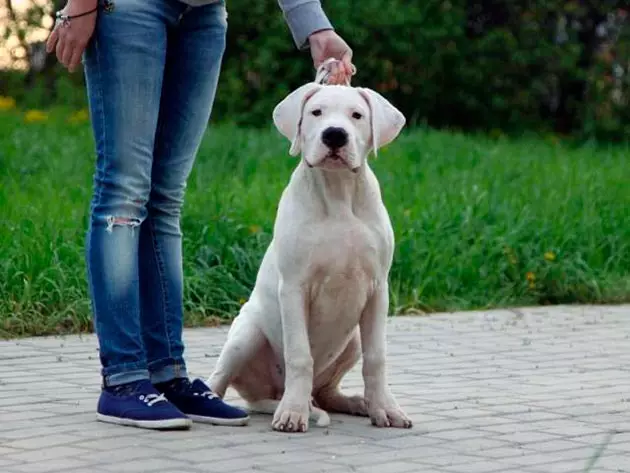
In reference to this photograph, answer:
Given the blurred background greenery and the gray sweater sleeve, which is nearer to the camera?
the gray sweater sleeve

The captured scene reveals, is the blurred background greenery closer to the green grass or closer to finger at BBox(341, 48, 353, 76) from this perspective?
the green grass

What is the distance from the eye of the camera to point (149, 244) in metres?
5.20

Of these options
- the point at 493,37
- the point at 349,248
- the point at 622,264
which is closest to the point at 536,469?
the point at 349,248

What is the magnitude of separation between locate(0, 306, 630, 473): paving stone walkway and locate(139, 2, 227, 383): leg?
38 cm

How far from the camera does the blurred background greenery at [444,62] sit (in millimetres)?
16781

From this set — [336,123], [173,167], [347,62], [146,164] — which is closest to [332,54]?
[347,62]

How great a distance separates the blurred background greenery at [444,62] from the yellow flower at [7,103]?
0.46 feet

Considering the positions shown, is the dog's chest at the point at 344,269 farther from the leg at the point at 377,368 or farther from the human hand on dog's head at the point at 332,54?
the human hand on dog's head at the point at 332,54

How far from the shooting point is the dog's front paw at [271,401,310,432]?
16.4 ft

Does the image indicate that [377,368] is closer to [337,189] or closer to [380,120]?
[337,189]

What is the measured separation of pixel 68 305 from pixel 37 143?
4.83 m

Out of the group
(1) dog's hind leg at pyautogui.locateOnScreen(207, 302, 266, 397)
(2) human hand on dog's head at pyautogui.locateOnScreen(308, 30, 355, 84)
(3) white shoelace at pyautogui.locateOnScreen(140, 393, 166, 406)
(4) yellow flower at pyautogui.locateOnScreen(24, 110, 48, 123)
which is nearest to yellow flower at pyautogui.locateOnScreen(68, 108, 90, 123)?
(4) yellow flower at pyautogui.locateOnScreen(24, 110, 48, 123)

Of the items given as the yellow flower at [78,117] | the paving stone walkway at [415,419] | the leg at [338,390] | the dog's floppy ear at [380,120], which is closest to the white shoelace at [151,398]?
the paving stone walkway at [415,419]

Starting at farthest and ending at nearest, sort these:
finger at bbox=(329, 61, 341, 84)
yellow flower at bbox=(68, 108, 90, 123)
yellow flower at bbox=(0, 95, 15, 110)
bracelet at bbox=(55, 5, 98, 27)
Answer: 1. yellow flower at bbox=(0, 95, 15, 110)
2. yellow flower at bbox=(68, 108, 90, 123)
3. finger at bbox=(329, 61, 341, 84)
4. bracelet at bbox=(55, 5, 98, 27)
